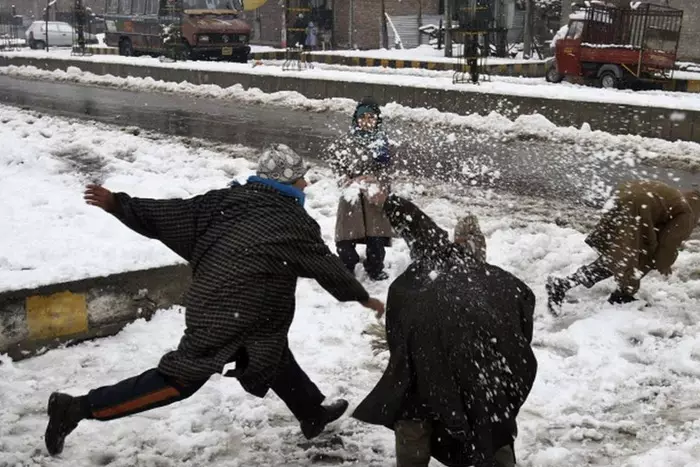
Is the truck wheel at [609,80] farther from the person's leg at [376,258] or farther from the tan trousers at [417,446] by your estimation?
the tan trousers at [417,446]

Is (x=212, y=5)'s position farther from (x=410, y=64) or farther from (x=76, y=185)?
(x=76, y=185)

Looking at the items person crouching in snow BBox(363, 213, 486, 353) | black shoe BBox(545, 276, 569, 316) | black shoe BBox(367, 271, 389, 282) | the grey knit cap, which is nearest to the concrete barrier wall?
black shoe BBox(545, 276, 569, 316)

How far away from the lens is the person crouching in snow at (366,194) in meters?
5.72

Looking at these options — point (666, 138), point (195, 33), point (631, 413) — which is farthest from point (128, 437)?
point (195, 33)

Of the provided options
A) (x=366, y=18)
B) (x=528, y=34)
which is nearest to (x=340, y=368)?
(x=528, y=34)

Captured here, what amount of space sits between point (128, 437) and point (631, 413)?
247 cm

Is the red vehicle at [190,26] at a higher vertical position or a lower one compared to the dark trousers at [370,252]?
higher

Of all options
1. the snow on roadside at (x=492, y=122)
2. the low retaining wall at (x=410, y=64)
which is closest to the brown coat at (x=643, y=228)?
the snow on roadside at (x=492, y=122)

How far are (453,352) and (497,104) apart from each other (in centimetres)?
1125

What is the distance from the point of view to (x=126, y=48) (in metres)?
29.9

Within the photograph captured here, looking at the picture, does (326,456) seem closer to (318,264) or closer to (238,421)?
(238,421)

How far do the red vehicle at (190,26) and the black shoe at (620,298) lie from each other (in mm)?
22609

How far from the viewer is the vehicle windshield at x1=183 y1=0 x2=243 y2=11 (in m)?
26.2

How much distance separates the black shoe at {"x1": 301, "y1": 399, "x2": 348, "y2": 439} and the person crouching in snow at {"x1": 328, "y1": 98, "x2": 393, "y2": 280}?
2104 millimetres
